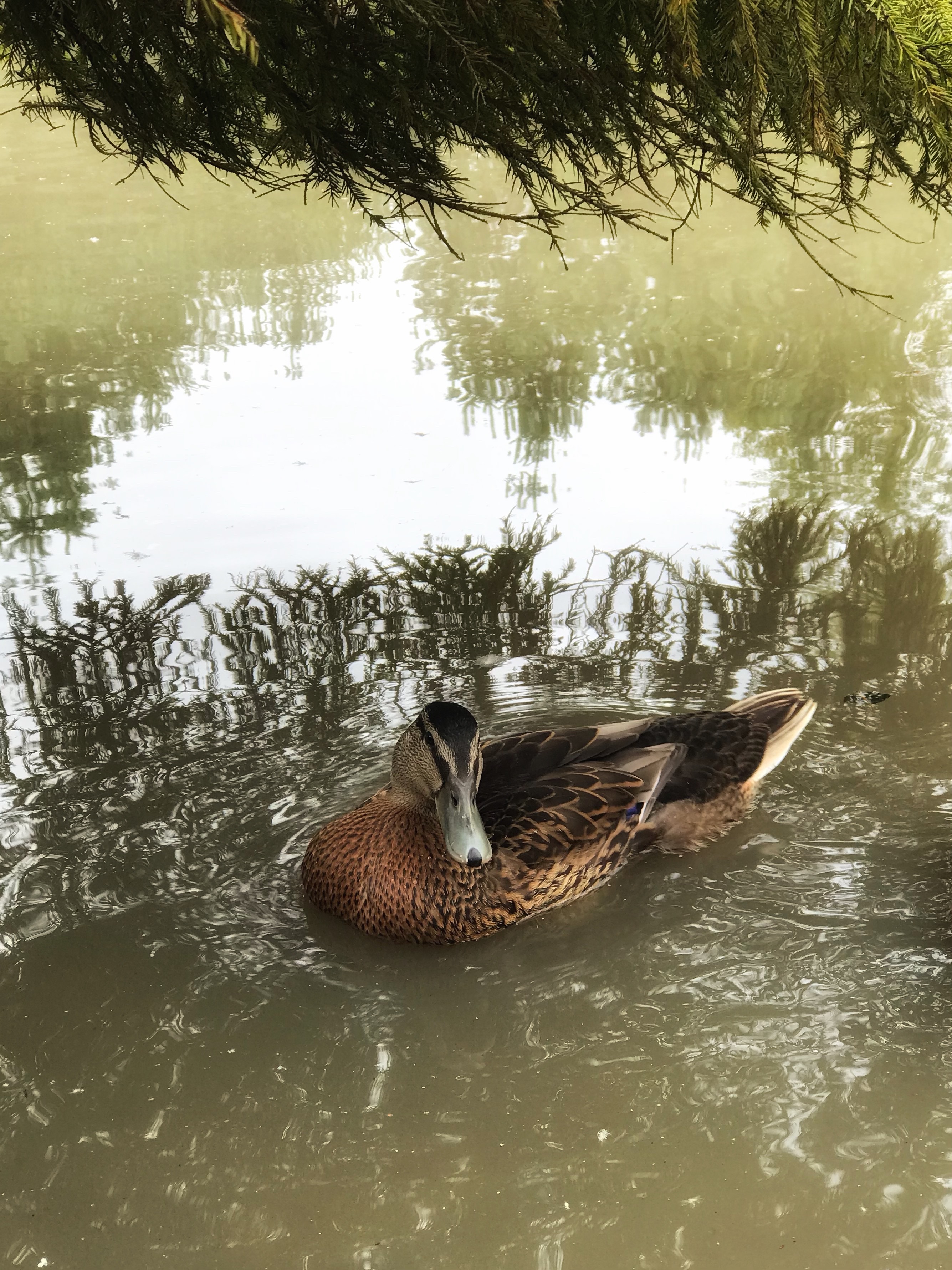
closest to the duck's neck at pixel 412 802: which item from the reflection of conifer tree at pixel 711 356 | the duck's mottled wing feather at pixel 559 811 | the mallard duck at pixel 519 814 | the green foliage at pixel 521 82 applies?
the mallard duck at pixel 519 814

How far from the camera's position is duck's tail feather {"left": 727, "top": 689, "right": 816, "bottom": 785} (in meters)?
4.38

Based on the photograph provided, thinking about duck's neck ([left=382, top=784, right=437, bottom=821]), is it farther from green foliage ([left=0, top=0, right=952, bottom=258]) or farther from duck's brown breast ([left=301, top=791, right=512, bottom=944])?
green foliage ([left=0, top=0, right=952, bottom=258])

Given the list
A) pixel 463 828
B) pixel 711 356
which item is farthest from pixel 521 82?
pixel 711 356

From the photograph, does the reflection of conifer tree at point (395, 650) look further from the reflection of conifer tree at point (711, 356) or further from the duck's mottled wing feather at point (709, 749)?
the reflection of conifer tree at point (711, 356)

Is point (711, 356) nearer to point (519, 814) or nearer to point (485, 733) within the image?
point (485, 733)

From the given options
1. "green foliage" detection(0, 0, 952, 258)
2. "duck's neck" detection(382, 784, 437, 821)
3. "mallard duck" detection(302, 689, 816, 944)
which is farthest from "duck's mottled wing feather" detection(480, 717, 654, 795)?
"green foliage" detection(0, 0, 952, 258)

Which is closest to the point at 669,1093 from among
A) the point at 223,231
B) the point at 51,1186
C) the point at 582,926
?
the point at 582,926

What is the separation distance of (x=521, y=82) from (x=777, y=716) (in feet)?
8.26

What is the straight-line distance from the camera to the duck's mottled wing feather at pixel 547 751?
165 inches

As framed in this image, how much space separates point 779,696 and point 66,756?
285 cm

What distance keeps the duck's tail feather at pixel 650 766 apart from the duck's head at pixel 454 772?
60cm

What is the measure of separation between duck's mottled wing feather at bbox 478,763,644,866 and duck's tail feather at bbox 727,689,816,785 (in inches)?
22.8

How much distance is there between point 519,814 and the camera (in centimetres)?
401

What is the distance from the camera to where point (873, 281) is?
403 inches
